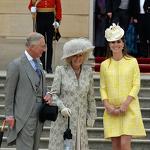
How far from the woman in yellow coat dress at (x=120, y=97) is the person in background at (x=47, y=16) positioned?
4.73 meters

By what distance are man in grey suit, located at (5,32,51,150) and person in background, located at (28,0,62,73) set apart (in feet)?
17.3

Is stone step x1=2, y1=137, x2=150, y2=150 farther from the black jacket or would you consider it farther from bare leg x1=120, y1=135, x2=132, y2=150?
the black jacket

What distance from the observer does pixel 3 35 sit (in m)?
15.2

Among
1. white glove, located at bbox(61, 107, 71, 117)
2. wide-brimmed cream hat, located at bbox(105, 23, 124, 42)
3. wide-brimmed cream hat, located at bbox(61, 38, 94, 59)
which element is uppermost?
wide-brimmed cream hat, located at bbox(105, 23, 124, 42)

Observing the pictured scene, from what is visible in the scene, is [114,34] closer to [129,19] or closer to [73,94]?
[73,94]

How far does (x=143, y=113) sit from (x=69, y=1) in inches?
161

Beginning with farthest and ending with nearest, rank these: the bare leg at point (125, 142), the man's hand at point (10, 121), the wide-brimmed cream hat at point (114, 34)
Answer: the wide-brimmed cream hat at point (114, 34) < the bare leg at point (125, 142) < the man's hand at point (10, 121)

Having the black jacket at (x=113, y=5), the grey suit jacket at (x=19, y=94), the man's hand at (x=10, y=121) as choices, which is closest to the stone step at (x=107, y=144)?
the grey suit jacket at (x=19, y=94)

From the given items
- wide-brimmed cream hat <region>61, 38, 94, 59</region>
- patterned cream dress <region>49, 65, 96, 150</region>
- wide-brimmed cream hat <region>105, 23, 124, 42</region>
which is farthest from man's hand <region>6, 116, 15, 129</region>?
wide-brimmed cream hat <region>105, 23, 124, 42</region>

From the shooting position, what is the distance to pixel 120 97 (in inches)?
335

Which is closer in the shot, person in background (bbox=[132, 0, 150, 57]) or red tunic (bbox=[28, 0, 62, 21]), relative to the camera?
red tunic (bbox=[28, 0, 62, 21])

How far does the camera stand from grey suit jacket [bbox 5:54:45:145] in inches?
311

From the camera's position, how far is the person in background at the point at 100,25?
15883 mm

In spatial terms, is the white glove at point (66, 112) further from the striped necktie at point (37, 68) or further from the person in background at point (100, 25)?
the person in background at point (100, 25)
